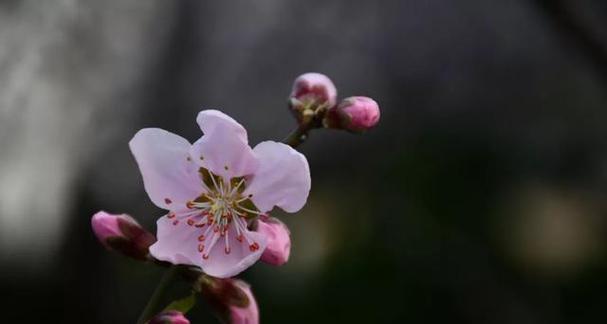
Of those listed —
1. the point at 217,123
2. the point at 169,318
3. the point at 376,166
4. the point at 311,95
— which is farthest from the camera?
the point at 376,166

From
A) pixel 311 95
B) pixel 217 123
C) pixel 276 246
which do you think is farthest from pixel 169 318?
pixel 311 95

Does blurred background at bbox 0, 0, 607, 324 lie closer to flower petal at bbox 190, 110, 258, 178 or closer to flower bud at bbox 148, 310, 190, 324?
flower petal at bbox 190, 110, 258, 178

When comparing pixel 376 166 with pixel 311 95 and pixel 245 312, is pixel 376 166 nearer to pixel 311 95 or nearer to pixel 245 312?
pixel 311 95

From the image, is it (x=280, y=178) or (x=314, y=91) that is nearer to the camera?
(x=280, y=178)

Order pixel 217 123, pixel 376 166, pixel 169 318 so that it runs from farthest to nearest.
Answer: pixel 376 166 → pixel 217 123 → pixel 169 318

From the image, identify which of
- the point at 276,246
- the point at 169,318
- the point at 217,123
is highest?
the point at 217,123

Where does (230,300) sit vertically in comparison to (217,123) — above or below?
below
